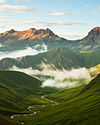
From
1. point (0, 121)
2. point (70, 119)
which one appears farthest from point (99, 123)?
point (0, 121)

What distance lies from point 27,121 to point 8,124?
62.6 metres

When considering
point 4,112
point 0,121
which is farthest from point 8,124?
point 4,112

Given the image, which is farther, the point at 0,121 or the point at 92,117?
the point at 92,117

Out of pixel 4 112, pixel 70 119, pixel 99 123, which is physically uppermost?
pixel 99 123

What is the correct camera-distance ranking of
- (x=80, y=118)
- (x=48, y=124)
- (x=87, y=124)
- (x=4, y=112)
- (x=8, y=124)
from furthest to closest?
(x=4, y=112)
(x=48, y=124)
(x=80, y=118)
(x=87, y=124)
(x=8, y=124)

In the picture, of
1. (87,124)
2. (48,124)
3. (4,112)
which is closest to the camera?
(87,124)

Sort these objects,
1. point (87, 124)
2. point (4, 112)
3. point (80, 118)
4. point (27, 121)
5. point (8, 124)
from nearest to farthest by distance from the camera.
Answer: point (8, 124)
point (87, 124)
point (80, 118)
point (27, 121)
point (4, 112)

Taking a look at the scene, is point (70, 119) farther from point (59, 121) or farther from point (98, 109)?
point (98, 109)

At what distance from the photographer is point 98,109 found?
155 m

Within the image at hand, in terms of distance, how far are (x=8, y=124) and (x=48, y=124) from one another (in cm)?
4778

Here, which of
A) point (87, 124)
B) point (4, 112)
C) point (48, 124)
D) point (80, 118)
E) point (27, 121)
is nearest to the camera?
point (87, 124)

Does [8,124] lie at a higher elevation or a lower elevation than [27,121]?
higher

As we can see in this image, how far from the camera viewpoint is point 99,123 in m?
128

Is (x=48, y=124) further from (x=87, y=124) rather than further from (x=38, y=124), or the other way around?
(x=87, y=124)
